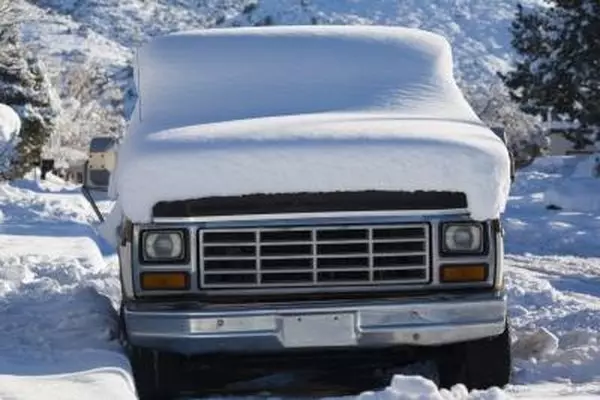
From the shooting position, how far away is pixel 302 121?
6.94 metres

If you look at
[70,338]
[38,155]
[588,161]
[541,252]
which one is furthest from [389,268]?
[38,155]

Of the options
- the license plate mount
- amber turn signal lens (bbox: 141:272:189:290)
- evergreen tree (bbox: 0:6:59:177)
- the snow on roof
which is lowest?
evergreen tree (bbox: 0:6:59:177)

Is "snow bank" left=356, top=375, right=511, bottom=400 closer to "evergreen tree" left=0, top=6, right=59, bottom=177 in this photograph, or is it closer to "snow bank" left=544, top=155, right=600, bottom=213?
"snow bank" left=544, top=155, right=600, bottom=213

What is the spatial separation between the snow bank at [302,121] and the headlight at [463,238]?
0.10 metres

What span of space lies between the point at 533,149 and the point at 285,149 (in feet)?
298

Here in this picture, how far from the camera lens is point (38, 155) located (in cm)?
4819

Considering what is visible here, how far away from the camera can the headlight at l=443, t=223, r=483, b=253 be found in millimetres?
6324

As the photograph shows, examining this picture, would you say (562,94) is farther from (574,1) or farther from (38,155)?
(38,155)

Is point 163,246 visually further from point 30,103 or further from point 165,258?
point 30,103

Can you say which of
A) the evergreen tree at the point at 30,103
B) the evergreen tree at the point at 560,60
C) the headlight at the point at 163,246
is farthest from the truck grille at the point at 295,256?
the evergreen tree at the point at 30,103

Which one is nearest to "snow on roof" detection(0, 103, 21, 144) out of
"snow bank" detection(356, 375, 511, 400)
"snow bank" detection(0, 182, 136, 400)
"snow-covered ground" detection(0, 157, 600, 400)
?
"snow-covered ground" detection(0, 157, 600, 400)

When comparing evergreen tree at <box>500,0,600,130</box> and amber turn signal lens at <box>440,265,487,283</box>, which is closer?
amber turn signal lens at <box>440,265,487,283</box>

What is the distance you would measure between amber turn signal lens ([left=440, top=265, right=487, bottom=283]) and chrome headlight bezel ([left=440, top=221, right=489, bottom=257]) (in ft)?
0.22

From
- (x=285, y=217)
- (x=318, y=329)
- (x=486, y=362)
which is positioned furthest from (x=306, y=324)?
(x=486, y=362)
